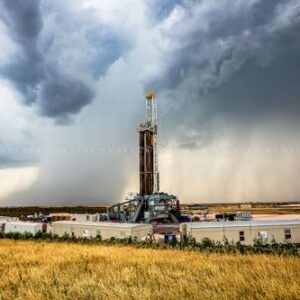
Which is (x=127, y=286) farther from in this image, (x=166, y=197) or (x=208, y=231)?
(x=166, y=197)

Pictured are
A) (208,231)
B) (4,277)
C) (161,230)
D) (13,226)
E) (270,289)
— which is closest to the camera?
(270,289)

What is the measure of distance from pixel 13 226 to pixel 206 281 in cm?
5092

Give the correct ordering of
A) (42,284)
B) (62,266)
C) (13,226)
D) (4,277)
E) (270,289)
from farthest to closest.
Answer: (13,226)
(62,266)
(4,277)
(42,284)
(270,289)

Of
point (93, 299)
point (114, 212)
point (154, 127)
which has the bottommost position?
point (93, 299)

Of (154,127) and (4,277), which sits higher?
(154,127)

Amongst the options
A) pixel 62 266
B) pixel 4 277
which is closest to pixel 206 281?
pixel 4 277

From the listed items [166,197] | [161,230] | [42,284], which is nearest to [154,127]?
[166,197]

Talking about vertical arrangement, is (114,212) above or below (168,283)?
above

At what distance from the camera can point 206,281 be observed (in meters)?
11.4

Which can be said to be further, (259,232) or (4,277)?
(259,232)

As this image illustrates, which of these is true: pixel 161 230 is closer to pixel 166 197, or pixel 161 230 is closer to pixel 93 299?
pixel 166 197

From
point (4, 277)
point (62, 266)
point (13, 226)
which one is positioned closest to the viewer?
point (4, 277)

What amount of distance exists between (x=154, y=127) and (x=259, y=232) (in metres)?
42.9

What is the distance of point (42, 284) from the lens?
41.1 feet
